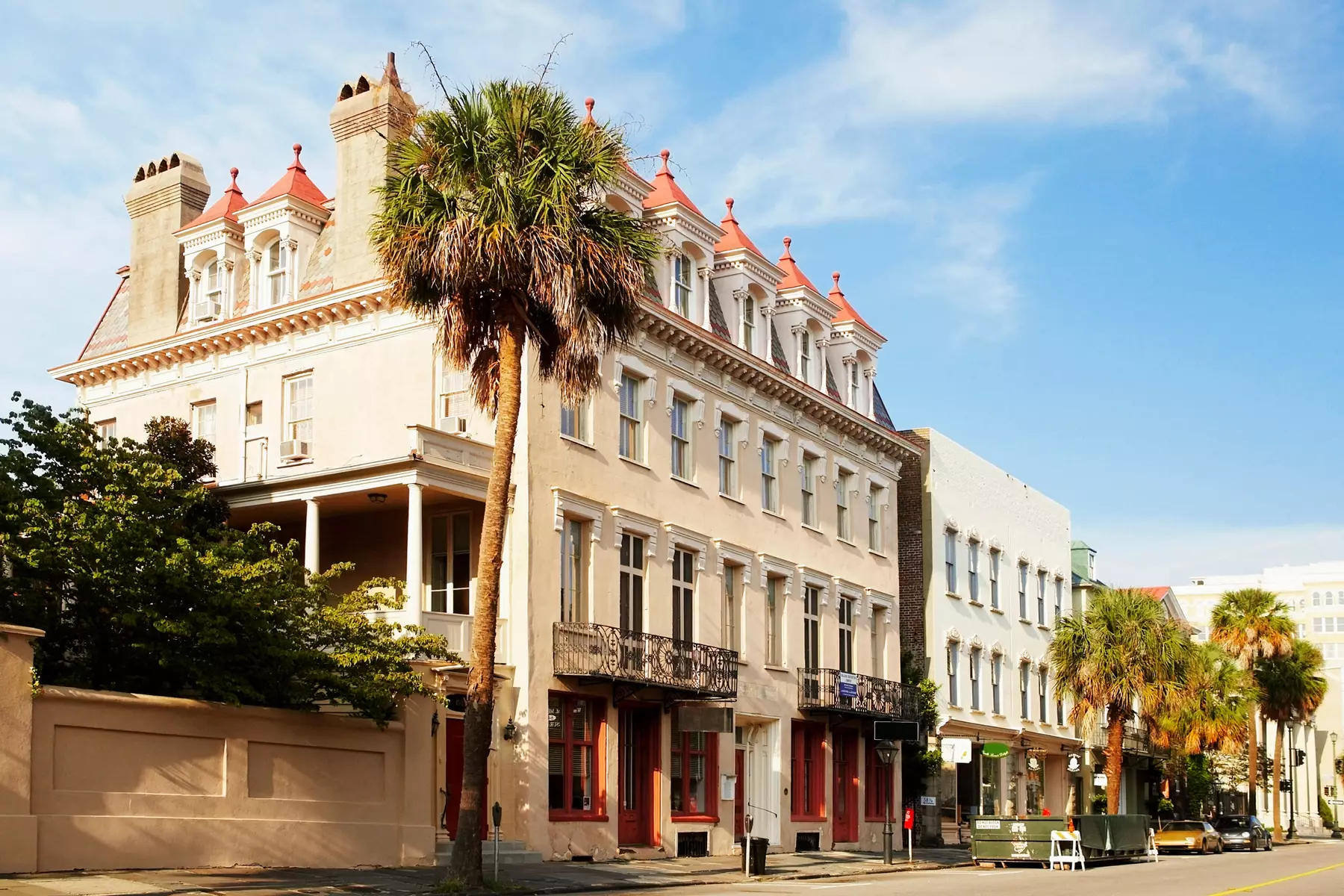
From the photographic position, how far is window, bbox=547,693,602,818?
29.5 m

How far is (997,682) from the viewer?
168 ft

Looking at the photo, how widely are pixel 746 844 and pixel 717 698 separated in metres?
5.67

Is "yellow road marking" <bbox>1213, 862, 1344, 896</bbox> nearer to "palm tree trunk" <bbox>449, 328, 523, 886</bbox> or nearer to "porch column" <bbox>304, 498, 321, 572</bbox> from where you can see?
"palm tree trunk" <bbox>449, 328, 523, 886</bbox>

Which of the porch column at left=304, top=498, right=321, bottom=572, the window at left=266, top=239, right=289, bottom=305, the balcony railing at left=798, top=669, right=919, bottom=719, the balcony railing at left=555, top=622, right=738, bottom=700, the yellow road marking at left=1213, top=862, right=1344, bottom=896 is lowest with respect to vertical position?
the yellow road marking at left=1213, top=862, right=1344, bottom=896

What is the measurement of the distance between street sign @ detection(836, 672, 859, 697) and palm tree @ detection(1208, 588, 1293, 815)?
32643mm

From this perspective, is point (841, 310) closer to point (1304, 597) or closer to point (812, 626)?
point (812, 626)

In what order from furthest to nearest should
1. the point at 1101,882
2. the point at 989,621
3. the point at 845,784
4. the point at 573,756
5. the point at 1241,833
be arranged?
the point at 1241,833 → the point at 989,621 → the point at 845,784 → the point at 573,756 → the point at 1101,882

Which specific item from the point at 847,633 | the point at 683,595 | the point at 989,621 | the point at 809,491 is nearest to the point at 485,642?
the point at 683,595

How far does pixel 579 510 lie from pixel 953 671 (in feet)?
68.0

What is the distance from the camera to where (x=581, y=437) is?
31.3 meters

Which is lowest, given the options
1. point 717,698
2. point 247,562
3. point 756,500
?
point 717,698

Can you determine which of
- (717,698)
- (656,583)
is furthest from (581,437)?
(717,698)

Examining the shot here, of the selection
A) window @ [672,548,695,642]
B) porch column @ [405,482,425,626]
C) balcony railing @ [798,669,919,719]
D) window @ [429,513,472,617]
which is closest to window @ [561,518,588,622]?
window @ [429,513,472,617]

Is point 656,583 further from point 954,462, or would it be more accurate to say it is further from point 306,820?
point 954,462
